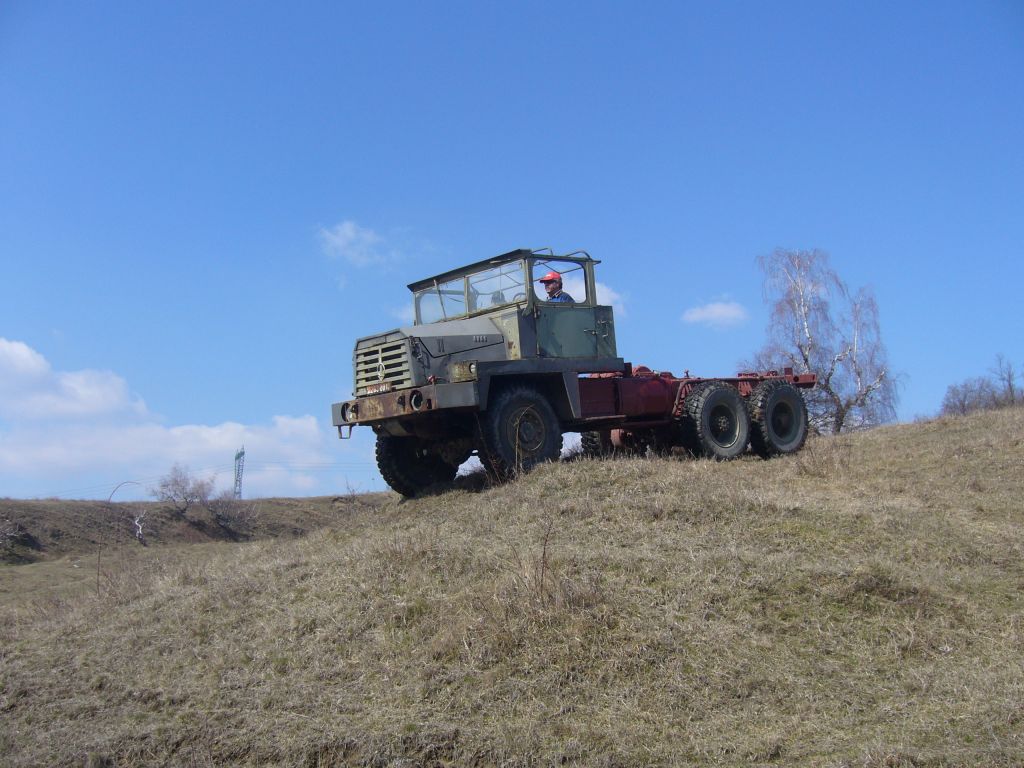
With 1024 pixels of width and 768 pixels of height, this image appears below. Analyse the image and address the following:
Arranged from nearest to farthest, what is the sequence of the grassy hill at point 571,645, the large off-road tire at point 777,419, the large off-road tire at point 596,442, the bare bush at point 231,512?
the grassy hill at point 571,645
the large off-road tire at point 777,419
the large off-road tire at point 596,442
the bare bush at point 231,512

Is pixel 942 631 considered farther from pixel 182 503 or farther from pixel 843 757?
pixel 182 503

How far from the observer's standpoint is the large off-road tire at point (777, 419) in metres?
13.3

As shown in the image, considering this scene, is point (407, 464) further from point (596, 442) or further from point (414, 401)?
point (596, 442)

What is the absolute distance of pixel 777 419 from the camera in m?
13.9

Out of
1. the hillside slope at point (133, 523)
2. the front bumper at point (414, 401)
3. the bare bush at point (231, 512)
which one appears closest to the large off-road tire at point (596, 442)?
the front bumper at point (414, 401)

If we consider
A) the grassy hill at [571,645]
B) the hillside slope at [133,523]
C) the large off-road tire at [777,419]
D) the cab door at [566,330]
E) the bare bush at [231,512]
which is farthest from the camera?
the bare bush at [231,512]

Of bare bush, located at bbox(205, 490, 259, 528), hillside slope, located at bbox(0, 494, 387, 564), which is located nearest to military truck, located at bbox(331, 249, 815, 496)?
hillside slope, located at bbox(0, 494, 387, 564)

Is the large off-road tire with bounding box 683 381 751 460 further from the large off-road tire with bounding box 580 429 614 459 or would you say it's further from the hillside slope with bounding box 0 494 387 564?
the hillside slope with bounding box 0 494 387 564

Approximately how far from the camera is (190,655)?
6.63 meters

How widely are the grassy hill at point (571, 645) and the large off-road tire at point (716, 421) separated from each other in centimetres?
315

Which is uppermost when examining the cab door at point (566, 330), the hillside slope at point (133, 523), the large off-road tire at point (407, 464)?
the cab door at point (566, 330)

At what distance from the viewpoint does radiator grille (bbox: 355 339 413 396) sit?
405 inches

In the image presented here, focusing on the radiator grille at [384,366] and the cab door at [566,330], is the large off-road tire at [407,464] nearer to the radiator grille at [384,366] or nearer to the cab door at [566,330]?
the radiator grille at [384,366]

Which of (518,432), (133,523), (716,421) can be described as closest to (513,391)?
(518,432)
